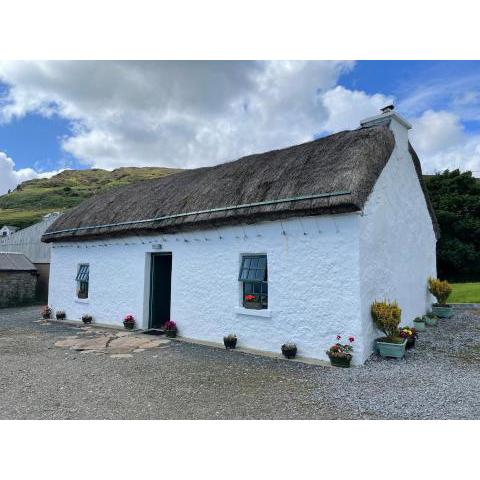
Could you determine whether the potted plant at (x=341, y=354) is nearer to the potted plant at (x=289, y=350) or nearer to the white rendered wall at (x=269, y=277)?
the white rendered wall at (x=269, y=277)

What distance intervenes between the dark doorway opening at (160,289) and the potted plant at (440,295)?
9058 millimetres

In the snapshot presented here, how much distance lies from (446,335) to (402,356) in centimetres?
315

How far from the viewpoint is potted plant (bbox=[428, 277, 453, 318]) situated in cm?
1191

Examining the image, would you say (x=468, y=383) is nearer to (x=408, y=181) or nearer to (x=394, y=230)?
(x=394, y=230)

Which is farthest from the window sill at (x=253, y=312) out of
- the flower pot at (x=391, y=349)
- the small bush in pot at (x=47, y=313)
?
the small bush in pot at (x=47, y=313)

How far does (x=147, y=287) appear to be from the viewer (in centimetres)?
1125

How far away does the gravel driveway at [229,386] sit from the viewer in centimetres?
482

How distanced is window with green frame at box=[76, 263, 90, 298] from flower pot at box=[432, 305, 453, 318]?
12822 mm

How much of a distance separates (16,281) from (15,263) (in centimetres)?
126

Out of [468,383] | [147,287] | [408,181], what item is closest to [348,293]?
[468,383]

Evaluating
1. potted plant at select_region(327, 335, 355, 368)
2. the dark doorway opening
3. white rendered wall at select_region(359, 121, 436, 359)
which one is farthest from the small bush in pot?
white rendered wall at select_region(359, 121, 436, 359)

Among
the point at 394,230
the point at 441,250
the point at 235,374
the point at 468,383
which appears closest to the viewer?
the point at 468,383

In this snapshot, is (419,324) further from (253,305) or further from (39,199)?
(39,199)

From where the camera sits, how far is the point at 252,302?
884cm
